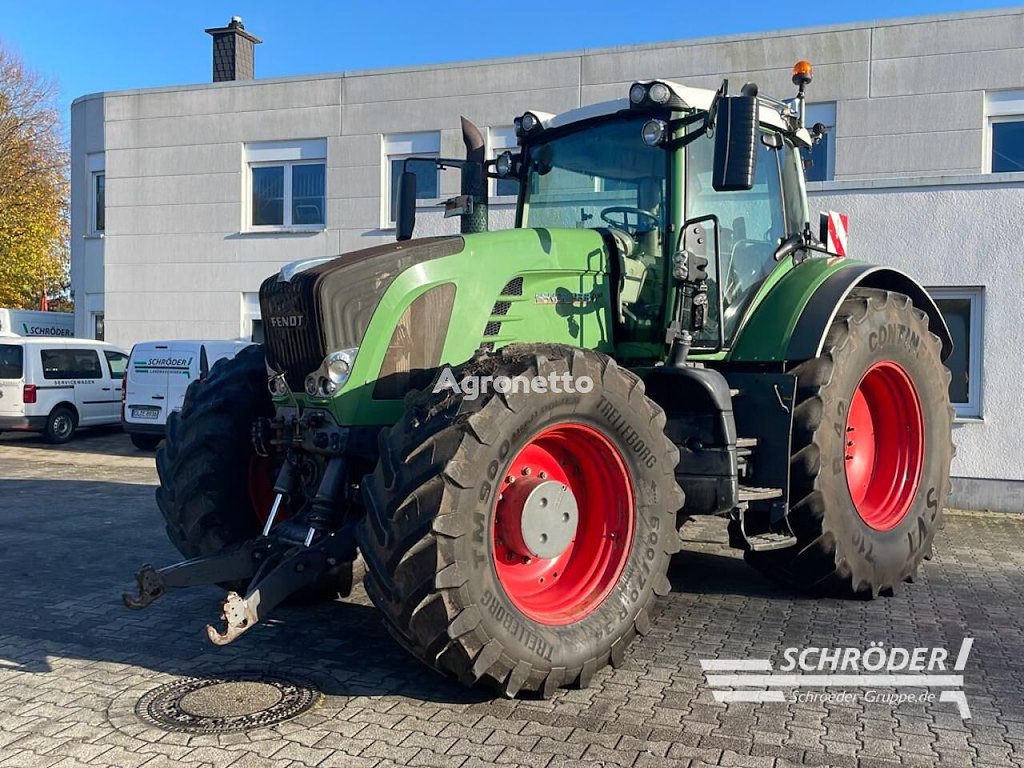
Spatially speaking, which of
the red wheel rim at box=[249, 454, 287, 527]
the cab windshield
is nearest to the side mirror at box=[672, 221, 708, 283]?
the cab windshield

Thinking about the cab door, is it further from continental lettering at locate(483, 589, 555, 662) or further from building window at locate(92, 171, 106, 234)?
continental lettering at locate(483, 589, 555, 662)

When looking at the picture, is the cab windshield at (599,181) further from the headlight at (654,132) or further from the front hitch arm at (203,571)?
the front hitch arm at (203,571)

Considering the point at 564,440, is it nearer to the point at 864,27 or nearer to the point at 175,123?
the point at 864,27

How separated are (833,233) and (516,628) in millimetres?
5073

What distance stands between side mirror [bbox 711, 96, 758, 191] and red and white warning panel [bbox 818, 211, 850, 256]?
241 cm

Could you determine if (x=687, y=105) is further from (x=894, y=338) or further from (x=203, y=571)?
(x=203, y=571)

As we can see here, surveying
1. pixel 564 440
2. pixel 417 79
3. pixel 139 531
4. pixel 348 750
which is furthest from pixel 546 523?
pixel 417 79

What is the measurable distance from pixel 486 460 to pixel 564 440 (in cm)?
70

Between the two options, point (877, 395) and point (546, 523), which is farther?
point (877, 395)

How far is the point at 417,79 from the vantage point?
15.0m

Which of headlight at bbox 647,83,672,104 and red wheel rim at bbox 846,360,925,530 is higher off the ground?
headlight at bbox 647,83,672,104

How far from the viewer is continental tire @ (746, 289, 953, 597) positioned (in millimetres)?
5523

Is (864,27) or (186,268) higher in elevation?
(864,27)

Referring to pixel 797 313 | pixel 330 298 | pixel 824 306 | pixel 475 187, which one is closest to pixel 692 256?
pixel 797 313
